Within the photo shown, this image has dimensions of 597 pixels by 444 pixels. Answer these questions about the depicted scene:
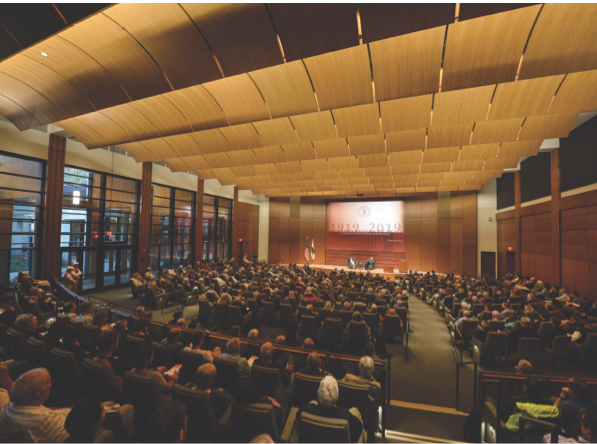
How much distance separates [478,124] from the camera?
8.97m

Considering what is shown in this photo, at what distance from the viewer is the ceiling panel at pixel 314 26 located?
4160mm

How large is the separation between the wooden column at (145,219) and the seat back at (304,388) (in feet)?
43.3

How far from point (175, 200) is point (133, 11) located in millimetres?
12781

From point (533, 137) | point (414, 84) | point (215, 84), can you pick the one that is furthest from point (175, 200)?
point (533, 137)

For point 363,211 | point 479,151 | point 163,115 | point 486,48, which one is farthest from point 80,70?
point 363,211

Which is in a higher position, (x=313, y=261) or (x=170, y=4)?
(x=170, y=4)

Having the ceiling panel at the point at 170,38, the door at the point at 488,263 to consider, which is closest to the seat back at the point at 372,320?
the ceiling panel at the point at 170,38

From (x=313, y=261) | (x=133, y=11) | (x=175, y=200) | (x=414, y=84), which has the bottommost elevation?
(x=313, y=261)

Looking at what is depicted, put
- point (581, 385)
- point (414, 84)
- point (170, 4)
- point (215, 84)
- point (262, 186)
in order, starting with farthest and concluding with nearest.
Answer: point (262, 186), point (215, 84), point (414, 84), point (170, 4), point (581, 385)

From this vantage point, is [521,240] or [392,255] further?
[392,255]

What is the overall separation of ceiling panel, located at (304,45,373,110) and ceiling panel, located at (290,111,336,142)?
2.06 metres

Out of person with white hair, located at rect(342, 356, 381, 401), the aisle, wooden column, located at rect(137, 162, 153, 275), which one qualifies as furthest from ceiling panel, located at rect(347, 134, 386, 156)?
wooden column, located at rect(137, 162, 153, 275)

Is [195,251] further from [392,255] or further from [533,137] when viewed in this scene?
[533,137]

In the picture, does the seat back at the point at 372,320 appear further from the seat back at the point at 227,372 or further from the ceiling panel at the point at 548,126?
the ceiling panel at the point at 548,126
